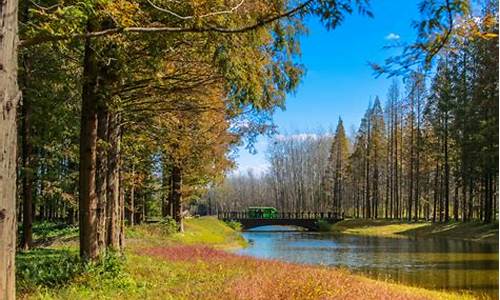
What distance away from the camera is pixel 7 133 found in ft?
15.5

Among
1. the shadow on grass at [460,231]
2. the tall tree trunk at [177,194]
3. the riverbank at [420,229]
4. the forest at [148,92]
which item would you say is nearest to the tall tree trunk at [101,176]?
the forest at [148,92]

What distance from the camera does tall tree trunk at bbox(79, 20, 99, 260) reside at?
409 inches

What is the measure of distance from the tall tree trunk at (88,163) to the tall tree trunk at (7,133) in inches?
220

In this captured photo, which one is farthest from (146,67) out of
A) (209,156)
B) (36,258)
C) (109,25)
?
(209,156)

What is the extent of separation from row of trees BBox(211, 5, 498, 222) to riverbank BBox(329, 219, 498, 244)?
198cm

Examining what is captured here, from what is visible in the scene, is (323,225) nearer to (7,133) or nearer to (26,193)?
(26,193)

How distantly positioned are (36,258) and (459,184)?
38.7 meters

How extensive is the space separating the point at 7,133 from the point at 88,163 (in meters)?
5.74

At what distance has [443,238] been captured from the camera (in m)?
Result: 38.9

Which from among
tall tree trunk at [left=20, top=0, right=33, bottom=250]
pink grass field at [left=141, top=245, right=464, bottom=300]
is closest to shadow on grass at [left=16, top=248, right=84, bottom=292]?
pink grass field at [left=141, top=245, right=464, bottom=300]

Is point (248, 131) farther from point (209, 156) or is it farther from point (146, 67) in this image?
point (146, 67)

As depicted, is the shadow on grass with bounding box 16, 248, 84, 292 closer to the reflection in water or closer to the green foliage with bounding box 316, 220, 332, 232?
the reflection in water

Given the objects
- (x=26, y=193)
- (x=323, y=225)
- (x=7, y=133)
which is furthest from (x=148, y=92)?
(x=323, y=225)

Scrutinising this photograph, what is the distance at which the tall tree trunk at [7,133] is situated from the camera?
4680 mm
